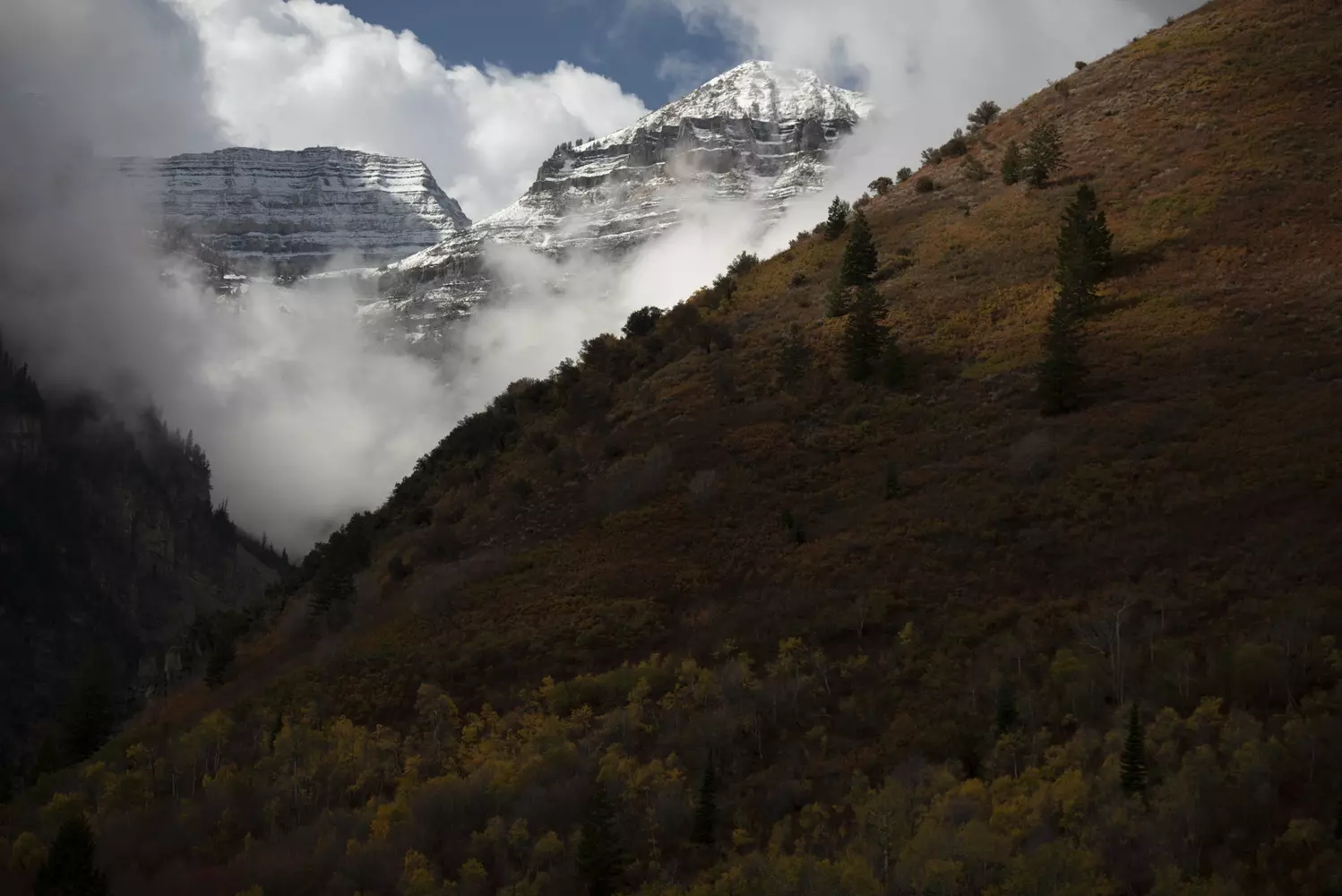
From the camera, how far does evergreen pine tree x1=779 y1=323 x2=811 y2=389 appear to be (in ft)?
180

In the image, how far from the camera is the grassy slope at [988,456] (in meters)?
34.2

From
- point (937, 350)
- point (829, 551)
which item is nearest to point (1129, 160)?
point (937, 350)

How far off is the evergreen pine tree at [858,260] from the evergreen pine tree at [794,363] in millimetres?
7118

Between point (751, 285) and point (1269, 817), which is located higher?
point (751, 285)

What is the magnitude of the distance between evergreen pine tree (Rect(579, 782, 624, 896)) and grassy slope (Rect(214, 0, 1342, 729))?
10.8 meters

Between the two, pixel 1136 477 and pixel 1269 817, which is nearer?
pixel 1269 817

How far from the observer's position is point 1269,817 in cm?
2150

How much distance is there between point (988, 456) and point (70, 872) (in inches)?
1363

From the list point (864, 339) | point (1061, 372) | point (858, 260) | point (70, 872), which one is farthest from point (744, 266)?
point (70, 872)

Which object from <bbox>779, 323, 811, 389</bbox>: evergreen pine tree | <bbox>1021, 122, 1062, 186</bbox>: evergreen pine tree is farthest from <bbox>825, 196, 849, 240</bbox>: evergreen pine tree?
<bbox>779, 323, 811, 389</bbox>: evergreen pine tree

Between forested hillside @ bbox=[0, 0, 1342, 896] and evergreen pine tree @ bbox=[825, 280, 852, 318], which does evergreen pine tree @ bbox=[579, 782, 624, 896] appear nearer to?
forested hillside @ bbox=[0, 0, 1342, 896]

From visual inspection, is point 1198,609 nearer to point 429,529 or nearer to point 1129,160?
point 429,529

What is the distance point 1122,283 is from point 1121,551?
78.7 feet

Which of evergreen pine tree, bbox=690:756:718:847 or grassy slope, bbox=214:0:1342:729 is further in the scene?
grassy slope, bbox=214:0:1342:729
